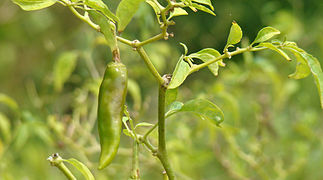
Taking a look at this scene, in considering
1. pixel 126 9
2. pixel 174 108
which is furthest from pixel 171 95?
pixel 126 9

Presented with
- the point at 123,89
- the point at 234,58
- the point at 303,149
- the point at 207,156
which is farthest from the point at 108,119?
the point at 234,58

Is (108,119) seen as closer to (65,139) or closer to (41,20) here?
(65,139)

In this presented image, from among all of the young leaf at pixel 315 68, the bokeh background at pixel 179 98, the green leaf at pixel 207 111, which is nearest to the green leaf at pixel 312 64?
the young leaf at pixel 315 68

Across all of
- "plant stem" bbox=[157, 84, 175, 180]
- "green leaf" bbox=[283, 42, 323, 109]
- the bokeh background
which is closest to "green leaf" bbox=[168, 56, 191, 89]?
"plant stem" bbox=[157, 84, 175, 180]

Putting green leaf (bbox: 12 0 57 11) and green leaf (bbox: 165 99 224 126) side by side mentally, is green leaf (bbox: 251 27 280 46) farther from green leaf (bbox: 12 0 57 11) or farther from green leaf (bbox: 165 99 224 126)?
green leaf (bbox: 12 0 57 11)

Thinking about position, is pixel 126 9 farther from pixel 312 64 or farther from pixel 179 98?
pixel 179 98

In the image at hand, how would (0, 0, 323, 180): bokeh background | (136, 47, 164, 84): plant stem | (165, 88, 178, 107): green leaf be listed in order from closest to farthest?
(136, 47, 164, 84): plant stem → (165, 88, 178, 107): green leaf → (0, 0, 323, 180): bokeh background

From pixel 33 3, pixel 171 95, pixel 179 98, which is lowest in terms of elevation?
pixel 179 98
